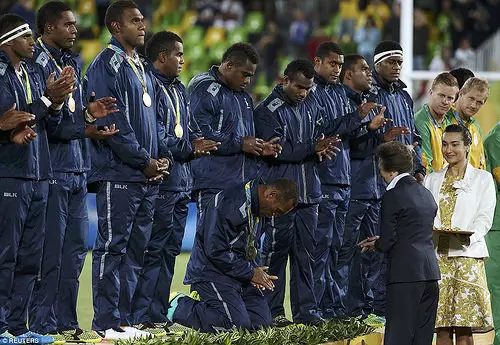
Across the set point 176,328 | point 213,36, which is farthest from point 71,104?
point 213,36

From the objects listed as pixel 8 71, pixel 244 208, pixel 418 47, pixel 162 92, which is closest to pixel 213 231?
pixel 244 208

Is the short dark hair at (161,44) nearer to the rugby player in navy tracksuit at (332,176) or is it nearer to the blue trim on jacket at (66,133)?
the blue trim on jacket at (66,133)

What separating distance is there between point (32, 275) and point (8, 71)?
52.3 inches

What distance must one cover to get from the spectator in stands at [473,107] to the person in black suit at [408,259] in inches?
82.7

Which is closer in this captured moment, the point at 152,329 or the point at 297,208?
the point at 152,329

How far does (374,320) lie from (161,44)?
9.37ft

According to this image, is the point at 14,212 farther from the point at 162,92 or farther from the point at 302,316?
the point at 302,316

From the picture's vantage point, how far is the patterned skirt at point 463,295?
816cm

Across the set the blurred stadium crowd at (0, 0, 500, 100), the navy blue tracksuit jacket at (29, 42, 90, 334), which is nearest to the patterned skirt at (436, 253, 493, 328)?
the navy blue tracksuit jacket at (29, 42, 90, 334)

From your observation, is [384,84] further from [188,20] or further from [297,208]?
[188,20]

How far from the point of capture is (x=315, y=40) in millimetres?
21859

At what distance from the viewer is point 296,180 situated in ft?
29.0

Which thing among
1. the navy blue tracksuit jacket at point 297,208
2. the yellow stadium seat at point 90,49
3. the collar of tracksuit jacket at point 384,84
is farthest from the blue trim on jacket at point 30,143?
the yellow stadium seat at point 90,49

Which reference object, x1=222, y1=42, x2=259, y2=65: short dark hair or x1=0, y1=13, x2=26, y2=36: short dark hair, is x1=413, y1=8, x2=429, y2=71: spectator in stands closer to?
x1=222, y1=42, x2=259, y2=65: short dark hair
